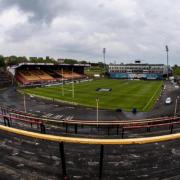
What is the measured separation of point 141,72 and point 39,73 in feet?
210

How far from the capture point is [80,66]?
350 ft

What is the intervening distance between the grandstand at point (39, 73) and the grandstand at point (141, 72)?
30310 millimetres

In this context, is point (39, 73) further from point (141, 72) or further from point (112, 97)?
point (141, 72)

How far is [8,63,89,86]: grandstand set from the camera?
2908 inches

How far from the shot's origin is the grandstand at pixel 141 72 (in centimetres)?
11751

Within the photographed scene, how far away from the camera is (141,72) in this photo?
12312cm

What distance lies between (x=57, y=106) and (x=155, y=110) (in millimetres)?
15104

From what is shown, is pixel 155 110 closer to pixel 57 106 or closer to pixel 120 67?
pixel 57 106

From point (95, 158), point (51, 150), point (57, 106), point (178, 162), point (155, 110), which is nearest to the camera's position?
point (178, 162)

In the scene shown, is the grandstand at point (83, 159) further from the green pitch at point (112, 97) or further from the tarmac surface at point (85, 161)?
the green pitch at point (112, 97)

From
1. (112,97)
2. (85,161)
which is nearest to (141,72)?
(112,97)

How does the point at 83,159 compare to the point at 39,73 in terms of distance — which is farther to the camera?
the point at 39,73

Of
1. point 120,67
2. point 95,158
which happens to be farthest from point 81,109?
point 120,67

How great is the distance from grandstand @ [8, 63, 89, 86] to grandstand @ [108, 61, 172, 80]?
3031cm
